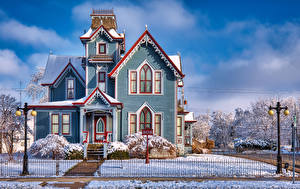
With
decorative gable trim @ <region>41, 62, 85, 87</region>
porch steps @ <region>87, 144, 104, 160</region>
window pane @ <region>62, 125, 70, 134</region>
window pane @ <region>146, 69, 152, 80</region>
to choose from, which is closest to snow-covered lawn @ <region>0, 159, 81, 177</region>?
porch steps @ <region>87, 144, 104, 160</region>

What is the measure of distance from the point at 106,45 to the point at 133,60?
3.95 metres

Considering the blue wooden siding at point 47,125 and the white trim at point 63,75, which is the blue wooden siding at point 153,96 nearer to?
the blue wooden siding at point 47,125

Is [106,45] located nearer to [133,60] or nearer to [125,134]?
[133,60]

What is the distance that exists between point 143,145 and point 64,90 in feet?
38.0

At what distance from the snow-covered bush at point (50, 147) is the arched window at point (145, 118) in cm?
726

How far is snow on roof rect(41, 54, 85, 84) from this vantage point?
34.2 m

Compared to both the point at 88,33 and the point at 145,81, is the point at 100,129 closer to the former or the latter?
the point at 145,81

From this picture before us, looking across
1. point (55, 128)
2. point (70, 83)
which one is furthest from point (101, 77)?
point (55, 128)

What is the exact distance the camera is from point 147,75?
3050 centimetres

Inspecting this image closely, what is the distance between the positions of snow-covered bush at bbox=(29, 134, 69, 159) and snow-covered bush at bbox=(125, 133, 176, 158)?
19.1 ft

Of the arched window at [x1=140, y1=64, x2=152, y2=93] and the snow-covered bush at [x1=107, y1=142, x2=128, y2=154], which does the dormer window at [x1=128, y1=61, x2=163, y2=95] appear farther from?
the snow-covered bush at [x1=107, y1=142, x2=128, y2=154]

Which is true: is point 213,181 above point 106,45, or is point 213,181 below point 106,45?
below

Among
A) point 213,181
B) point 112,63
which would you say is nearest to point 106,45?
point 112,63

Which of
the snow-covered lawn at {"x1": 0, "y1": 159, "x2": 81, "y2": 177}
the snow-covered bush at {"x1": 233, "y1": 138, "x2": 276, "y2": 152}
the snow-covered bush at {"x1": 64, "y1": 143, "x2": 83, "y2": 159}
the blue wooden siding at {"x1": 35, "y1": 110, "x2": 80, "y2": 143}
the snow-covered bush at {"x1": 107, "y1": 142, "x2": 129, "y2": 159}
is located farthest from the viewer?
the snow-covered bush at {"x1": 233, "y1": 138, "x2": 276, "y2": 152}
